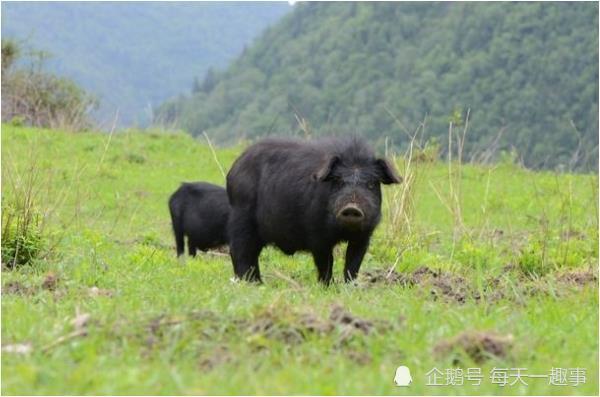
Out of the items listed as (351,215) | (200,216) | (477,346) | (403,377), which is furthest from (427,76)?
(403,377)

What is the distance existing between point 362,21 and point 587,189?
4983 cm

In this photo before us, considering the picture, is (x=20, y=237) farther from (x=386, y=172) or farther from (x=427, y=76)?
(x=427, y=76)

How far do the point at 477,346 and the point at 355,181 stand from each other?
3482 millimetres

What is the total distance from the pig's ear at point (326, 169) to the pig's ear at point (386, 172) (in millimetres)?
375

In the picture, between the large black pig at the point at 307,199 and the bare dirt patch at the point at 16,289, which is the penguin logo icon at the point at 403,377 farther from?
the large black pig at the point at 307,199

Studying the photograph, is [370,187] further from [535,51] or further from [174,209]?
[535,51]

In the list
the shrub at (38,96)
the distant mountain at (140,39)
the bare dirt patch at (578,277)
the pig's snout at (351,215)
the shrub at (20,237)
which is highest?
the pig's snout at (351,215)

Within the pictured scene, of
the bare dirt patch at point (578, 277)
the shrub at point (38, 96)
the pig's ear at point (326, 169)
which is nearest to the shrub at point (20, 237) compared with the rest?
the pig's ear at point (326, 169)

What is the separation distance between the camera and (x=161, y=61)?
138625 mm

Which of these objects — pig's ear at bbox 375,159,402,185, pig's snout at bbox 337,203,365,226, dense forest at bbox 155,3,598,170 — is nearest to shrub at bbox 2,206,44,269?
pig's snout at bbox 337,203,365,226

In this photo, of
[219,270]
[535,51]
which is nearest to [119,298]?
[219,270]

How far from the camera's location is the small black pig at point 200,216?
46.9 ft

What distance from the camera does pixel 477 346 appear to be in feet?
18.3

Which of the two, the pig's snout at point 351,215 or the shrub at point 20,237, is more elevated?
the pig's snout at point 351,215
